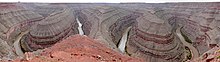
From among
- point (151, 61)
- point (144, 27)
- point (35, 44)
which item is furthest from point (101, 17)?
point (151, 61)


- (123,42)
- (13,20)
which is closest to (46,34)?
(13,20)

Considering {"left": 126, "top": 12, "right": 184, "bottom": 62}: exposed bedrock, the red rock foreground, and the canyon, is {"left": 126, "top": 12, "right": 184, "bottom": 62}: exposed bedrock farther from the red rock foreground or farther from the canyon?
the red rock foreground

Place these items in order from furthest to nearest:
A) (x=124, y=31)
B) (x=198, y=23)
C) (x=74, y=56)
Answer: (x=124, y=31) < (x=198, y=23) < (x=74, y=56)

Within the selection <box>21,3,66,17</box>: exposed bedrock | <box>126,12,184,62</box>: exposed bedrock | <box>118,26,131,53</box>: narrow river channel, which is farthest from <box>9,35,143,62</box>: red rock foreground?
<box>21,3,66,17</box>: exposed bedrock

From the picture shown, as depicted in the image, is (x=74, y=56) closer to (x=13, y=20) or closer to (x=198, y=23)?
(x=13, y=20)

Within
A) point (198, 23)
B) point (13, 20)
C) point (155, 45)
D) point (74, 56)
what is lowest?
point (155, 45)

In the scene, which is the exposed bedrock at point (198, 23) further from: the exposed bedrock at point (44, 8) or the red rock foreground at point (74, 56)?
the exposed bedrock at point (44, 8)
